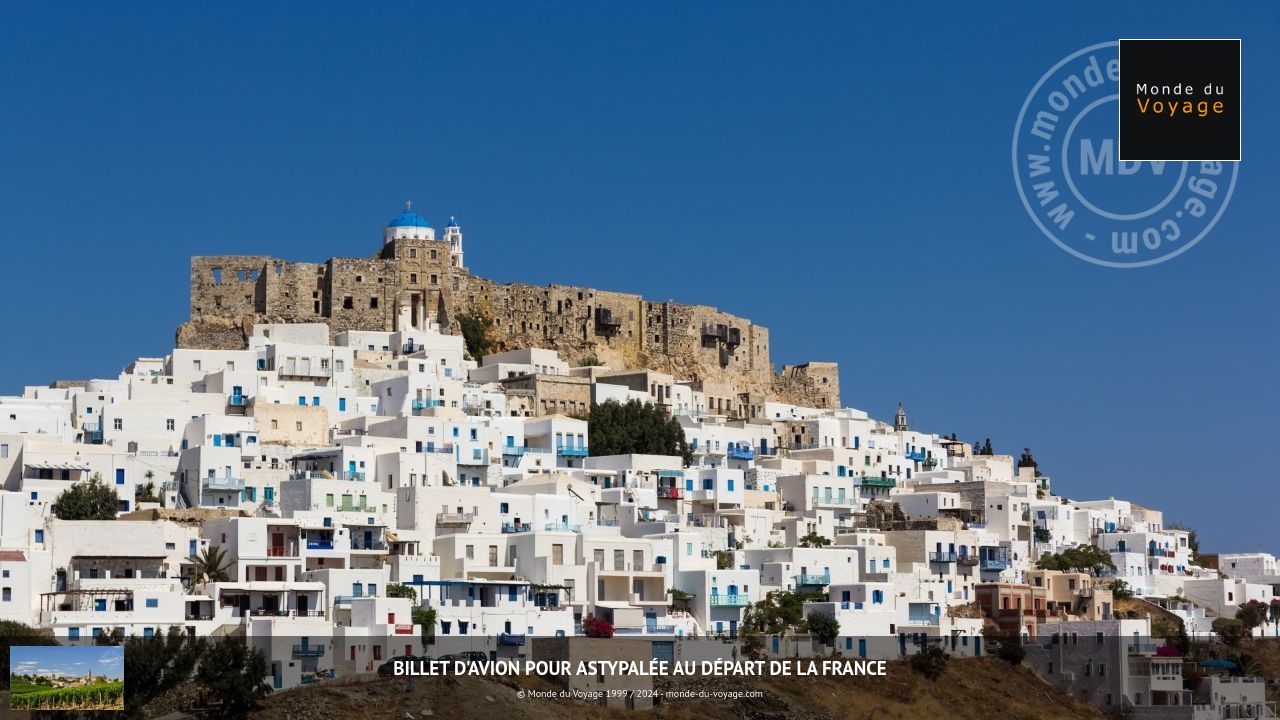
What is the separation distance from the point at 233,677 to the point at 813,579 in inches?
861

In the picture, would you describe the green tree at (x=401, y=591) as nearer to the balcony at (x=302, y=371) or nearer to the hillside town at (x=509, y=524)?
the hillside town at (x=509, y=524)

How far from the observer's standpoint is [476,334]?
3610 inches

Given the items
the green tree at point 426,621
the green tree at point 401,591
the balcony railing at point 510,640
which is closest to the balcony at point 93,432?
the green tree at point 401,591

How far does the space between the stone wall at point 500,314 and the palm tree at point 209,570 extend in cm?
2742


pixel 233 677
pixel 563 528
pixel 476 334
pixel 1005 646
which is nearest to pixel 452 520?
pixel 563 528

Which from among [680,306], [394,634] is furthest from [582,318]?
[394,634]

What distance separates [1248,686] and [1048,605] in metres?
6.68

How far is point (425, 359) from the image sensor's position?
83.9 m

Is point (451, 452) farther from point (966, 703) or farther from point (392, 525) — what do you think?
point (966, 703)

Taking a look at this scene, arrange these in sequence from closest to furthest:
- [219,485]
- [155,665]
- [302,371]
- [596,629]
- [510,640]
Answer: [155,665]
[510,640]
[596,629]
[219,485]
[302,371]

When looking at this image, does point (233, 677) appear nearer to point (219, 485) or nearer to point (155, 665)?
point (155, 665)

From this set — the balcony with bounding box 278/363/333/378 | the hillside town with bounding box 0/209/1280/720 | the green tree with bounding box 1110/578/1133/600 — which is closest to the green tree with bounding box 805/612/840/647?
the hillside town with bounding box 0/209/1280/720

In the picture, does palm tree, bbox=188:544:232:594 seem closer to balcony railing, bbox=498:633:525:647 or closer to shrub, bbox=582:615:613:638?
balcony railing, bbox=498:633:525:647

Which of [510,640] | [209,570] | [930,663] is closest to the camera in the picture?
[510,640]
